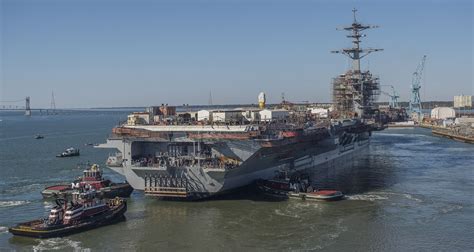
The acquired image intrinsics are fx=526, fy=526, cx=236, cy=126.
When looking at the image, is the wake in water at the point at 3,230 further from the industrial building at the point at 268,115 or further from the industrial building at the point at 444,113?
the industrial building at the point at 444,113

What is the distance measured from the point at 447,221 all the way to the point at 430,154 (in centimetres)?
3683

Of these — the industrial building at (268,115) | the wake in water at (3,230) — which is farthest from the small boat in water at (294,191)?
the wake in water at (3,230)

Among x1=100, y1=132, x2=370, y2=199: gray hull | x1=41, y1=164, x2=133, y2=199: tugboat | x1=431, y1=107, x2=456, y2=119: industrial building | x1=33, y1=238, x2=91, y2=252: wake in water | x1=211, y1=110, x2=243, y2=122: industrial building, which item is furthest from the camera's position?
x1=431, y1=107, x2=456, y2=119: industrial building

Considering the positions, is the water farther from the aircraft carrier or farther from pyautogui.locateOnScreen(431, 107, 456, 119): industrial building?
pyautogui.locateOnScreen(431, 107, 456, 119): industrial building

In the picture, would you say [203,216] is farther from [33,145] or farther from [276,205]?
[33,145]

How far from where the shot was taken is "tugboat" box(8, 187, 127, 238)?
1142 inches

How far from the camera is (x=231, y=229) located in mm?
30891

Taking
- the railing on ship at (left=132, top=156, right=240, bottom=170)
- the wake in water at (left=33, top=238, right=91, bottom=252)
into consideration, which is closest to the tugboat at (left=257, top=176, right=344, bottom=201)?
the railing on ship at (left=132, top=156, right=240, bottom=170)

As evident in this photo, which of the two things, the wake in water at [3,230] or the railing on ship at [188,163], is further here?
the railing on ship at [188,163]

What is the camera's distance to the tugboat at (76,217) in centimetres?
2902

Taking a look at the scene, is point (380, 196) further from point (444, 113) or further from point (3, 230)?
point (444, 113)

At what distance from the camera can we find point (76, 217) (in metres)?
30.5

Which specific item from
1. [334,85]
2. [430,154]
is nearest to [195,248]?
[430,154]

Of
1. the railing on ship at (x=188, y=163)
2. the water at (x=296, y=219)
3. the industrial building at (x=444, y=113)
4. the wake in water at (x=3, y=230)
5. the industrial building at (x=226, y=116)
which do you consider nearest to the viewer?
→ the water at (x=296, y=219)
